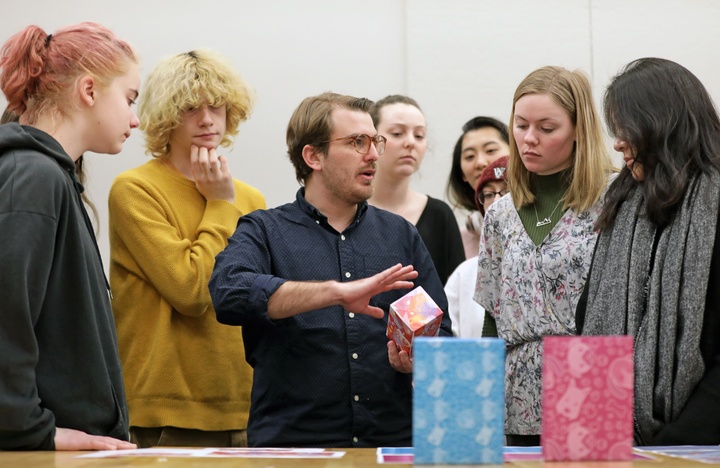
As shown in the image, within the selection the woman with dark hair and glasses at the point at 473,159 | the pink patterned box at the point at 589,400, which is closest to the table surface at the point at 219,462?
the pink patterned box at the point at 589,400

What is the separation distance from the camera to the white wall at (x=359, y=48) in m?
4.32

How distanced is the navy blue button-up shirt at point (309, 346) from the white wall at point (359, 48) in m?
1.93

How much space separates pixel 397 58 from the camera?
435cm

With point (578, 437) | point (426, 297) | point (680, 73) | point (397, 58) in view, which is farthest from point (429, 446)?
point (397, 58)

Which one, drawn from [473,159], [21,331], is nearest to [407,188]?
[473,159]

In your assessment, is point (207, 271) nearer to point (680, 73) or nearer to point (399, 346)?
point (399, 346)

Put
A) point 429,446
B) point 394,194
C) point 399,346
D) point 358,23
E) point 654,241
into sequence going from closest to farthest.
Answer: point 429,446
point 654,241
point 399,346
point 394,194
point 358,23

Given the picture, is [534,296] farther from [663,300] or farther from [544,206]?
[663,300]

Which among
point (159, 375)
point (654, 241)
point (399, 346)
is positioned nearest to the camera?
point (654, 241)

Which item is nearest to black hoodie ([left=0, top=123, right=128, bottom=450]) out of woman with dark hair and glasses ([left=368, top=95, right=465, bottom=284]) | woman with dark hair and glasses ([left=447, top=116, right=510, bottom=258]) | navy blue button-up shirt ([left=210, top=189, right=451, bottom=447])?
navy blue button-up shirt ([left=210, top=189, right=451, bottom=447])

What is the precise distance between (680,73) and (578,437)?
3.33 ft

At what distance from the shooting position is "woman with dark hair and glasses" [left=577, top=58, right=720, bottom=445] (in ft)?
6.06

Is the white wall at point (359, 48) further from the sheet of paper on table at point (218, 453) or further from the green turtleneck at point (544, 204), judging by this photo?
the sheet of paper on table at point (218, 453)

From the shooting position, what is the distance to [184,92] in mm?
2709
